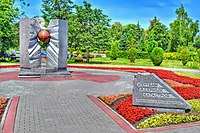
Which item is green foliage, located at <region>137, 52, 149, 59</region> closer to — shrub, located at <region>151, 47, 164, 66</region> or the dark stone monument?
shrub, located at <region>151, 47, 164, 66</region>

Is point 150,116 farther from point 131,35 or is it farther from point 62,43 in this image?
point 131,35

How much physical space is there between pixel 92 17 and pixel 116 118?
18.9m

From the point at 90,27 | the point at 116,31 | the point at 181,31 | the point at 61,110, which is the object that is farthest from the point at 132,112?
the point at 116,31

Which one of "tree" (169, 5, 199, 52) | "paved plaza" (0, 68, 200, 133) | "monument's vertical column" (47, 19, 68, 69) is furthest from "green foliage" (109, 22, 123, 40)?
"paved plaza" (0, 68, 200, 133)

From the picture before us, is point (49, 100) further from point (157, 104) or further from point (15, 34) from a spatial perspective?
point (15, 34)

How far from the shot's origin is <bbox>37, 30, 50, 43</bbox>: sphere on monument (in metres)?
12.0

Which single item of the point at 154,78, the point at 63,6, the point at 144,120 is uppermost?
the point at 63,6

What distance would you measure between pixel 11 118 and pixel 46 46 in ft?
23.8

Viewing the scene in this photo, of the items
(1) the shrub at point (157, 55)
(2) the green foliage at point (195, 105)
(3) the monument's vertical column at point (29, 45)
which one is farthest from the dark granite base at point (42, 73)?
(1) the shrub at point (157, 55)

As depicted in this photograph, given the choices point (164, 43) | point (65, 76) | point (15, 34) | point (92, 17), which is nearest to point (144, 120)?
point (65, 76)

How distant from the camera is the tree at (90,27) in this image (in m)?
22.8

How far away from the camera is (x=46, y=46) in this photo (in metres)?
12.3

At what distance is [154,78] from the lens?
21.9 feet

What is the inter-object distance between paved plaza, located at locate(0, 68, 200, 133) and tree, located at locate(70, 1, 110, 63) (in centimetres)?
1347
